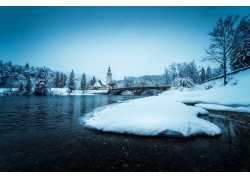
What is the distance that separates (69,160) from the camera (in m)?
3.29

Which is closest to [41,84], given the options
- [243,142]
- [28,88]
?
[28,88]

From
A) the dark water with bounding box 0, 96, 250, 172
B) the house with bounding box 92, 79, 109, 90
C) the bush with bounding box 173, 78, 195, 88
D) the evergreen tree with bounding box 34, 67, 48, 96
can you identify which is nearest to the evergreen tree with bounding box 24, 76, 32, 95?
the evergreen tree with bounding box 34, 67, 48, 96

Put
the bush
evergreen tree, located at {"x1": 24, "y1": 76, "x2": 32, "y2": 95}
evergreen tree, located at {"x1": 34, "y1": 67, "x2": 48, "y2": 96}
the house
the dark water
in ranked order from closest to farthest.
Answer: the dark water
the bush
evergreen tree, located at {"x1": 34, "y1": 67, "x2": 48, "y2": 96}
evergreen tree, located at {"x1": 24, "y1": 76, "x2": 32, "y2": 95}
the house

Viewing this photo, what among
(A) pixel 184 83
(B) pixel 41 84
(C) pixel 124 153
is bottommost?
(C) pixel 124 153

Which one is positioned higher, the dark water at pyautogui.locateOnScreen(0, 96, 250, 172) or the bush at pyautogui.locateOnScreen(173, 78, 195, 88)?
the bush at pyautogui.locateOnScreen(173, 78, 195, 88)

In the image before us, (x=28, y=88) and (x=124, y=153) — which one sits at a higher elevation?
(x=28, y=88)

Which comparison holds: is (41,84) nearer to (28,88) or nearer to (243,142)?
(28,88)

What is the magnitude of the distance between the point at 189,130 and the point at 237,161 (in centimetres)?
189

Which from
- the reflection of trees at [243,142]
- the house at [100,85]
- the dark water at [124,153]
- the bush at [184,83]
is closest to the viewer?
the dark water at [124,153]

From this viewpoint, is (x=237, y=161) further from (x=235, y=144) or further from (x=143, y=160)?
(x=143, y=160)

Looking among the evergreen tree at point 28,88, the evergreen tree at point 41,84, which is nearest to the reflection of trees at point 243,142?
the evergreen tree at point 41,84

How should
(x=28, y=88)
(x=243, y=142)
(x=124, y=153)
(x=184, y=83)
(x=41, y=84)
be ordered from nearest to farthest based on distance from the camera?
1. (x=124, y=153)
2. (x=243, y=142)
3. (x=184, y=83)
4. (x=41, y=84)
5. (x=28, y=88)

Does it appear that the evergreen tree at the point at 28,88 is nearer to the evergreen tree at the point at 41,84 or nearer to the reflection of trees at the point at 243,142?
the evergreen tree at the point at 41,84

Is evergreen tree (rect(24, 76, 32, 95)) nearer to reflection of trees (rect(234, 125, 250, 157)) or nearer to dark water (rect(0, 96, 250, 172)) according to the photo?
dark water (rect(0, 96, 250, 172))
